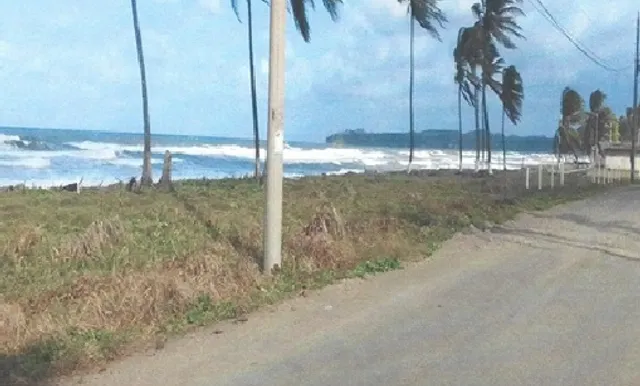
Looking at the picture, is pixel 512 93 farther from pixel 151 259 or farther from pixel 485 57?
pixel 151 259

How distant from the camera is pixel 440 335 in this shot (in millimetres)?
7445

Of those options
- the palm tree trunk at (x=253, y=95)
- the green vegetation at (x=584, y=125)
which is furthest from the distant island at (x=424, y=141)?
the palm tree trunk at (x=253, y=95)

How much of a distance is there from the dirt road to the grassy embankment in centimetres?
38

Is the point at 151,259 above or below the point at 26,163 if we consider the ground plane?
below

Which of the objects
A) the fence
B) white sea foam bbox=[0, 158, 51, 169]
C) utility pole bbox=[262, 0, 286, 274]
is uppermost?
utility pole bbox=[262, 0, 286, 274]

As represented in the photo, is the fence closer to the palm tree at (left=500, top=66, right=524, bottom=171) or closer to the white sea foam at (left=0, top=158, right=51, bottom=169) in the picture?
the palm tree at (left=500, top=66, right=524, bottom=171)

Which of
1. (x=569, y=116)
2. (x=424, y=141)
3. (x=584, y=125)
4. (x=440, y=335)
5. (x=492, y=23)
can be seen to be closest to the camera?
(x=440, y=335)

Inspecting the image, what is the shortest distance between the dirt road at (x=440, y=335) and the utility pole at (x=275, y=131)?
87 cm

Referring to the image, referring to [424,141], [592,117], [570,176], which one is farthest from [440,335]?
[424,141]

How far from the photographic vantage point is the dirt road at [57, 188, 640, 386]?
6.23 m

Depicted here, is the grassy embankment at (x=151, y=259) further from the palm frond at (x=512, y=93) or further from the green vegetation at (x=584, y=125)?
the green vegetation at (x=584, y=125)

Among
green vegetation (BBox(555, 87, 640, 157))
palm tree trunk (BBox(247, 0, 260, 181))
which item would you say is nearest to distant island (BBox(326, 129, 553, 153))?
green vegetation (BBox(555, 87, 640, 157))

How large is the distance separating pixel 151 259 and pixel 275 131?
190cm

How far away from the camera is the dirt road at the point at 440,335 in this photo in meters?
6.23
